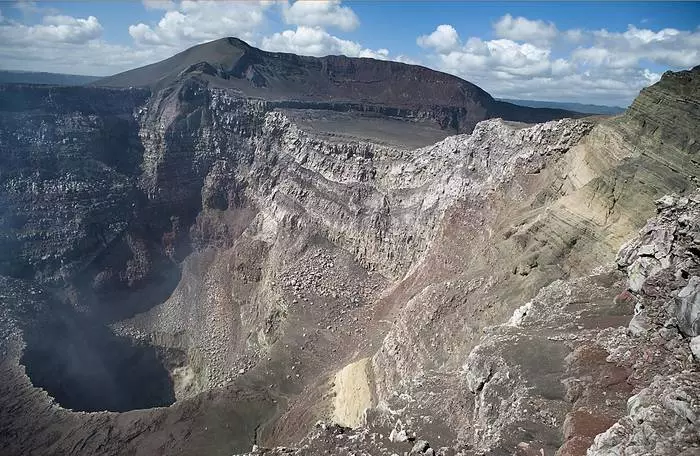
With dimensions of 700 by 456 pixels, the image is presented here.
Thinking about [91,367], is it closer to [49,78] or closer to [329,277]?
[329,277]

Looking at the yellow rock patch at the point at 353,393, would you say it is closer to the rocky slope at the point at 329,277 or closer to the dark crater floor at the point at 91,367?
the rocky slope at the point at 329,277

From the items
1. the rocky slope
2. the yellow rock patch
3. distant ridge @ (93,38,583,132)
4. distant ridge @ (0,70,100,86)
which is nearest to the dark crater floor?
the rocky slope

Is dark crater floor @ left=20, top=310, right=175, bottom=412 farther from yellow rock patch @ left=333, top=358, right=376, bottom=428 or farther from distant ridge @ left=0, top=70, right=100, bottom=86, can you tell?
distant ridge @ left=0, top=70, right=100, bottom=86

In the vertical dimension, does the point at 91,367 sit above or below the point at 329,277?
below

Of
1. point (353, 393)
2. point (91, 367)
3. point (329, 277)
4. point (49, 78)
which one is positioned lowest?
point (91, 367)

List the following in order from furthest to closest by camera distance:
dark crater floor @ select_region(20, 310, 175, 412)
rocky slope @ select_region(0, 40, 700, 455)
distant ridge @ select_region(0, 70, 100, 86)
A: distant ridge @ select_region(0, 70, 100, 86)
dark crater floor @ select_region(20, 310, 175, 412)
rocky slope @ select_region(0, 40, 700, 455)

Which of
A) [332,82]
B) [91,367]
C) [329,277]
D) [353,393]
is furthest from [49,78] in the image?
[353,393]

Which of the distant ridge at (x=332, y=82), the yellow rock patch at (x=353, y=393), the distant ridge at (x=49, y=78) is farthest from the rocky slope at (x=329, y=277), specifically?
the distant ridge at (x=49, y=78)
